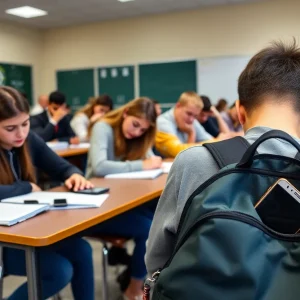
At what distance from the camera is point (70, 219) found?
1344 mm

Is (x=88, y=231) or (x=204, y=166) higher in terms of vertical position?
(x=204, y=166)

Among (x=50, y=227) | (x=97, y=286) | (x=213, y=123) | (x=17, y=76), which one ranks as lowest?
(x=97, y=286)

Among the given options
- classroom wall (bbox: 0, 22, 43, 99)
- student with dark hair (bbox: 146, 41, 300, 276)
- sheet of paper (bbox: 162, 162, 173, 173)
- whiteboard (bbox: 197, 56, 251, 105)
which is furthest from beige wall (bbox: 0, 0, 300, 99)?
student with dark hair (bbox: 146, 41, 300, 276)

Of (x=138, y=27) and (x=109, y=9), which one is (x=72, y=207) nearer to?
(x=109, y=9)

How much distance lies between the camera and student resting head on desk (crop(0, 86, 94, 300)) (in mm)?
1473

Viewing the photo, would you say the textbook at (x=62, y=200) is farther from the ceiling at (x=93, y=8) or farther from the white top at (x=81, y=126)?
the ceiling at (x=93, y=8)

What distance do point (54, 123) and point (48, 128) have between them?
89mm

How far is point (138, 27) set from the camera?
270 inches

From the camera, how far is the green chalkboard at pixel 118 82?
275 inches

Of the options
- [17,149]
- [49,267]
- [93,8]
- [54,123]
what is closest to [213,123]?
[54,123]

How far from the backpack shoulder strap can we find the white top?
3.93 meters

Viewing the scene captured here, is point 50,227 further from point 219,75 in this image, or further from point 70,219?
point 219,75

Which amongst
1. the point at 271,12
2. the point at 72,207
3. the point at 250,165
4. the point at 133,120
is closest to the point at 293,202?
the point at 250,165

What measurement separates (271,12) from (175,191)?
229 inches
